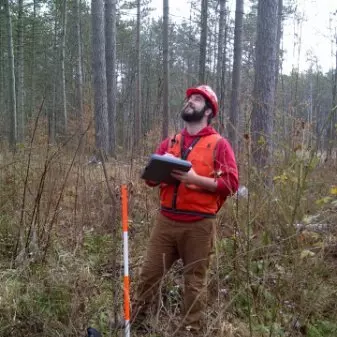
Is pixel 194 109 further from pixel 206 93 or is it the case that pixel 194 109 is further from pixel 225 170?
pixel 225 170

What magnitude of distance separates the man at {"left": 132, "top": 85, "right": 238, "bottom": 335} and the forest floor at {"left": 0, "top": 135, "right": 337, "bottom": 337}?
14 cm

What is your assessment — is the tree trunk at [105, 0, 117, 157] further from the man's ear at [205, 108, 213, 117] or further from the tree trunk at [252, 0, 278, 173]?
the man's ear at [205, 108, 213, 117]

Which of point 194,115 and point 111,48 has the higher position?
point 111,48

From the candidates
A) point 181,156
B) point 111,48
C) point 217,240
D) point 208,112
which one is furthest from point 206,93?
point 111,48

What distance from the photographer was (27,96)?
2644cm

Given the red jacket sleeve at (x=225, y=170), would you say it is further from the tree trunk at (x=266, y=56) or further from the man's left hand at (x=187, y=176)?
the tree trunk at (x=266, y=56)

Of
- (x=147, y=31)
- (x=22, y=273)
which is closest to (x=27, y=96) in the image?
(x=147, y=31)

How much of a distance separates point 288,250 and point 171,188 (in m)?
1.49

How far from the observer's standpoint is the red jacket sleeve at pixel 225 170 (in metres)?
3.05

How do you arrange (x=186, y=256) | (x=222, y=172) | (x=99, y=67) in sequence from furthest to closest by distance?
(x=99, y=67)
(x=186, y=256)
(x=222, y=172)

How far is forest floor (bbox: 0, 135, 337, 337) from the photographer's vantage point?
9.88 ft

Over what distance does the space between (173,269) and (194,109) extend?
1685 mm

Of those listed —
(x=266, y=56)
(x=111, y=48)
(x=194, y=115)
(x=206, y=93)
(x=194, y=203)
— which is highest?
(x=111, y=48)

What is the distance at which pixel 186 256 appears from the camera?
323 cm
